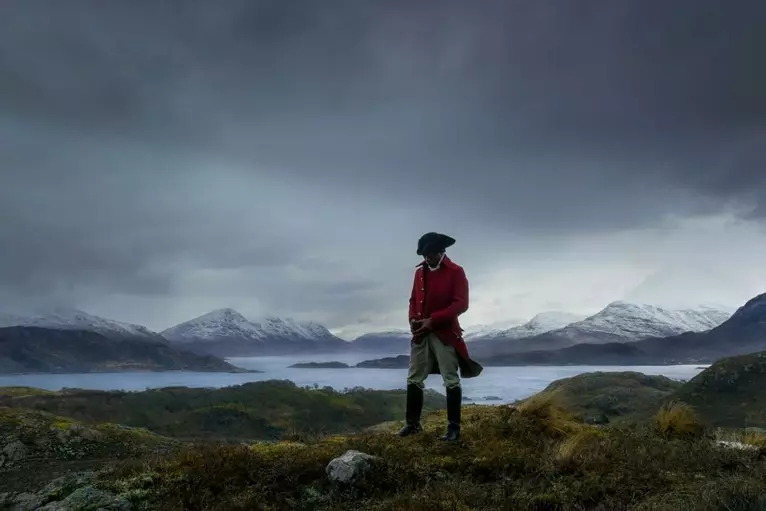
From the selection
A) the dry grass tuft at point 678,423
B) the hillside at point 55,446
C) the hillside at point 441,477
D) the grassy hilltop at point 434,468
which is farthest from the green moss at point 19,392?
the dry grass tuft at point 678,423

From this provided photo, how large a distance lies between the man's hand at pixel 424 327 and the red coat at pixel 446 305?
7 cm

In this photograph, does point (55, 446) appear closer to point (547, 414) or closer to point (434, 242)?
point (434, 242)

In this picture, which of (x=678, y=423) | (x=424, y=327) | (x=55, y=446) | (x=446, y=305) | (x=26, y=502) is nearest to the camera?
(x=26, y=502)

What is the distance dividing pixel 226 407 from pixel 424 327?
145 metres

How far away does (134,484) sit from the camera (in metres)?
6.58

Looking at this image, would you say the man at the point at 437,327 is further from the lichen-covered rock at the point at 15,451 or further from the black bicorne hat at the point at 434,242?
the lichen-covered rock at the point at 15,451

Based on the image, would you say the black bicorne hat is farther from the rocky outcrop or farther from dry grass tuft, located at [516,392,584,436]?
the rocky outcrop

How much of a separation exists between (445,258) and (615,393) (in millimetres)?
129187

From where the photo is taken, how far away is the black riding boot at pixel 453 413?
8.58 meters

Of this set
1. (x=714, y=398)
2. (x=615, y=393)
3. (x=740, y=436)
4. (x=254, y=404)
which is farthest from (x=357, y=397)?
(x=740, y=436)

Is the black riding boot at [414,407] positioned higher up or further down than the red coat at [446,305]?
further down

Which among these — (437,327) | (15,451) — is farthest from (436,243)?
(15,451)

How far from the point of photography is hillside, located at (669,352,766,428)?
104438mm

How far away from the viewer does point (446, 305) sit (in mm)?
9258
